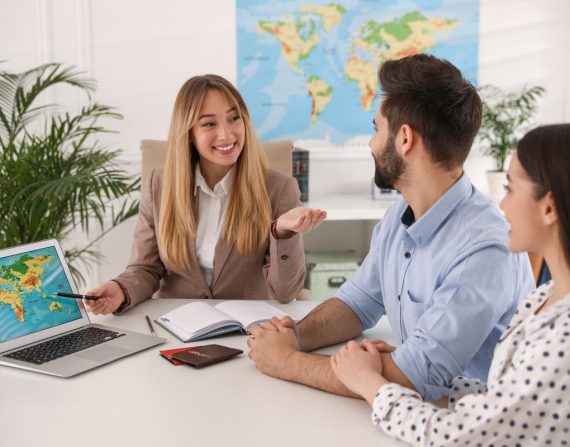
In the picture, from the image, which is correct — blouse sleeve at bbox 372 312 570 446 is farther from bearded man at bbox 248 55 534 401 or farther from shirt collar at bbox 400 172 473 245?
shirt collar at bbox 400 172 473 245

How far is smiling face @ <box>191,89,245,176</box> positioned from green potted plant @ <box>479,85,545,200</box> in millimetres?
1889

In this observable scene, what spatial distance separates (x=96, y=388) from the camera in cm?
138

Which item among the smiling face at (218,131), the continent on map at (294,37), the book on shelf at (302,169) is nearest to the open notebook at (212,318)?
the smiling face at (218,131)

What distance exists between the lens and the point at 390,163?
1.54m

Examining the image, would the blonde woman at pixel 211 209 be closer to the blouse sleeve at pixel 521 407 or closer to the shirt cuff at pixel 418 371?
the shirt cuff at pixel 418 371

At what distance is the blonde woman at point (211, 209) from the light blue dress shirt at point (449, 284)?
1.87ft

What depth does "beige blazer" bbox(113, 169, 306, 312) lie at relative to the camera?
2.08 meters

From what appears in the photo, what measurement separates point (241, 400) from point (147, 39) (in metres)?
2.82

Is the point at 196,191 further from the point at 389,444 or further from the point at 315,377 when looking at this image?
the point at 389,444

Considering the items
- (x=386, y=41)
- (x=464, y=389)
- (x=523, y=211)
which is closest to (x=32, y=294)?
(x=464, y=389)

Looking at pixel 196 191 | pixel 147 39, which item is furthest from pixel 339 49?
pixel 196 191

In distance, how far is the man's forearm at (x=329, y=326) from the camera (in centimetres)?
161

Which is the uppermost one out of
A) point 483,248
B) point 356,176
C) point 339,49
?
point 339,49

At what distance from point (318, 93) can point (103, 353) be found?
8.55 feet
